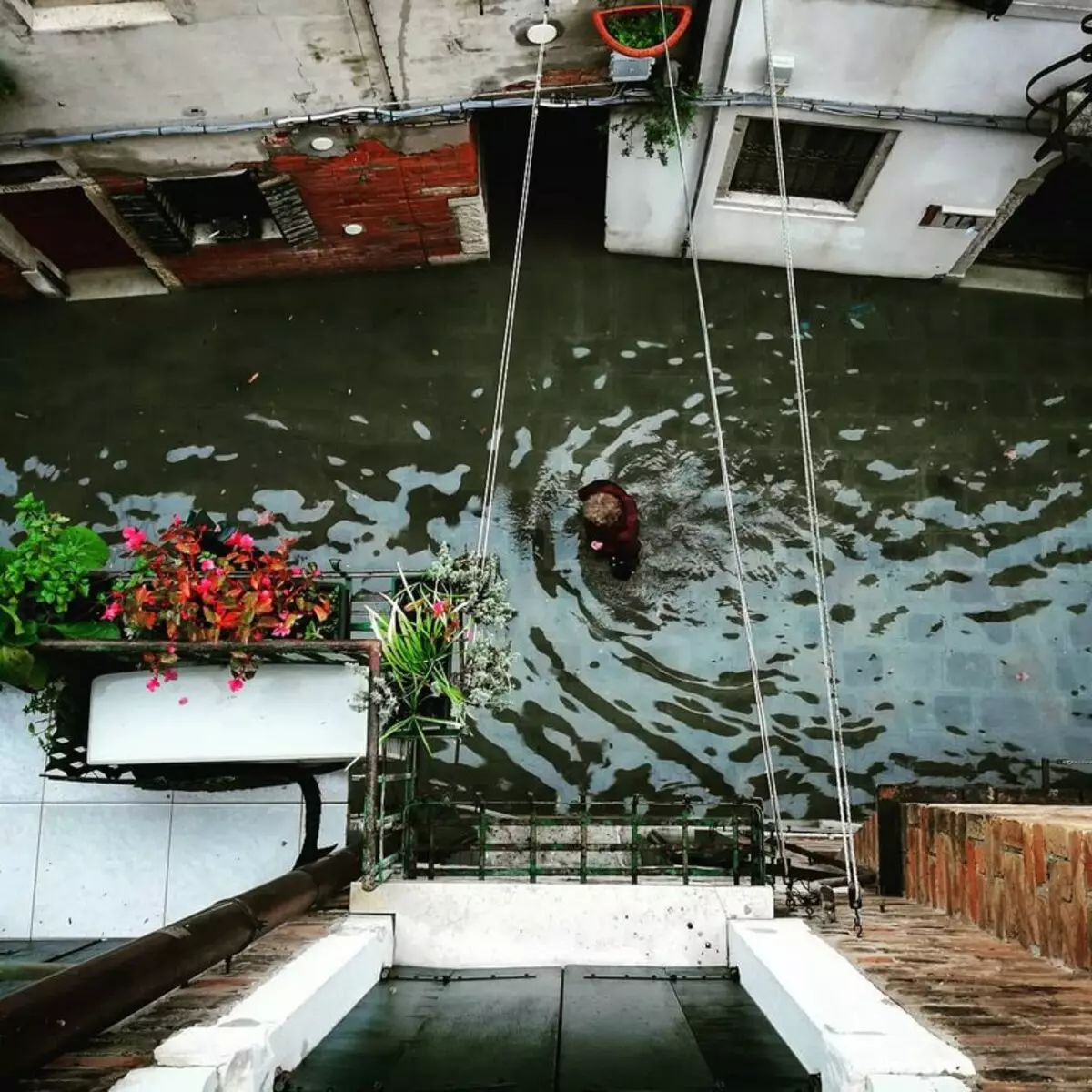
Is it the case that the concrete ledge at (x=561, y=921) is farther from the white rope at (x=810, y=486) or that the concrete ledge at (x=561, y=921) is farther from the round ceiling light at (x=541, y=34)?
the round ceiling light at (x=541, y=34)

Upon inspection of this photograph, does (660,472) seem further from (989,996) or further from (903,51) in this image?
(989,996)

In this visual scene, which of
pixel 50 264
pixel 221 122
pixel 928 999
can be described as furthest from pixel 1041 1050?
pixel 50 264

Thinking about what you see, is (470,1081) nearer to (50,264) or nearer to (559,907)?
(559,907)

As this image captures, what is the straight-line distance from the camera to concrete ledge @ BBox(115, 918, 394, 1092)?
3014 mm

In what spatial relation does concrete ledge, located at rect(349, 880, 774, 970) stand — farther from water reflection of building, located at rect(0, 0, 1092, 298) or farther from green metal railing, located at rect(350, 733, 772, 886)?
water reflection of building, located at rect(0, 0, 1092, 298)

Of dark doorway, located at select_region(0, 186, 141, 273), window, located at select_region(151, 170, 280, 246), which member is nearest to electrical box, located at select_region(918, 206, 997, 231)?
window, located at select_region(151, 170, 280, 246)

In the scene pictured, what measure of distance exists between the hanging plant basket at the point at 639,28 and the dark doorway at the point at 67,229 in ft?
16.6

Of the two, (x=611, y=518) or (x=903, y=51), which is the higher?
(x=903, y=51)

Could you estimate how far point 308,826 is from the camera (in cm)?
745

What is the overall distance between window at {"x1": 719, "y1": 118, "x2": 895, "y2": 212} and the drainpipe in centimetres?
22

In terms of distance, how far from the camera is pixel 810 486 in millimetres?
9164

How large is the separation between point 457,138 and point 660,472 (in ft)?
11.7

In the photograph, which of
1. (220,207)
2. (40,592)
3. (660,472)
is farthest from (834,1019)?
(220,207)

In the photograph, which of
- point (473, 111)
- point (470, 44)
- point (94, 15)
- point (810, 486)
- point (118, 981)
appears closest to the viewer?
point (118, 981)
